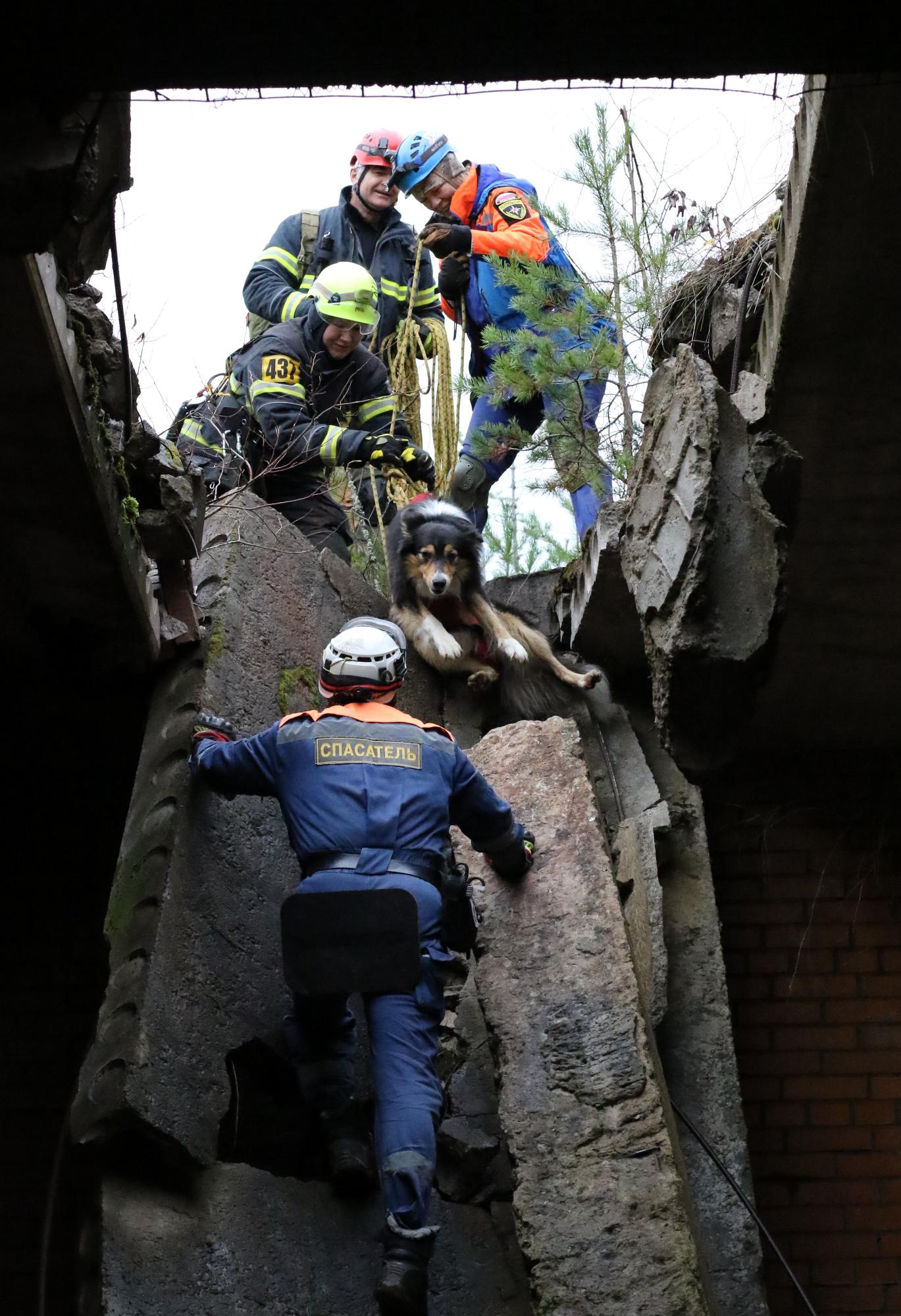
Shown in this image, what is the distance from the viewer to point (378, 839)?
16.5ft

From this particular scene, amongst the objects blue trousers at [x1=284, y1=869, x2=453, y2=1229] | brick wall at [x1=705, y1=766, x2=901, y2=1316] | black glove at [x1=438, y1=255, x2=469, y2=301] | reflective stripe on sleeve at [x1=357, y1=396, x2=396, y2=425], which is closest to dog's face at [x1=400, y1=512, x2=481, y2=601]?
reflective stripe on sleeve at [x1=357, y1=396, x2=396, y2=425]

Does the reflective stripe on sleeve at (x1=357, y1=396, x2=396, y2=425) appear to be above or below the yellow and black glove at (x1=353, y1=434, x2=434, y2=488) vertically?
above

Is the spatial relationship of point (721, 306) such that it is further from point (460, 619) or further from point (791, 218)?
point (460, 619)

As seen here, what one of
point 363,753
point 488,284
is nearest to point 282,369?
point 488,284

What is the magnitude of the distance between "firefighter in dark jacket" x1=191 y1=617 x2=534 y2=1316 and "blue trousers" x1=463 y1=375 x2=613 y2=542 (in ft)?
5.31

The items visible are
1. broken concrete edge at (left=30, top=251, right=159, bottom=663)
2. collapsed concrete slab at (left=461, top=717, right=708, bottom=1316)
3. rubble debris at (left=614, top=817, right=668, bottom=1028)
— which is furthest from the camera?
rubble debris at (left=614, top=817, right=668, bottom=1028)

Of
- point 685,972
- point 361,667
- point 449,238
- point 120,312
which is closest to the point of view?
point 120,312

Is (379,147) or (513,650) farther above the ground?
(379,147)

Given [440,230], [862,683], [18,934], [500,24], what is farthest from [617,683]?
[500,24]

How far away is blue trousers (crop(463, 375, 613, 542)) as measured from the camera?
22.2 feet

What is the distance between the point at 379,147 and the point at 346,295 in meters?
1.30

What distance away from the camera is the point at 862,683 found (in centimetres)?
667

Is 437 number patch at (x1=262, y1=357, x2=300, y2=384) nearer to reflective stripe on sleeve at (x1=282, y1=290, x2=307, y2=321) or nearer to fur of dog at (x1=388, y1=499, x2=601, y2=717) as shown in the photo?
reflective stripe on sleeve at (x1=282, y1=290, x2=307, y2=321)

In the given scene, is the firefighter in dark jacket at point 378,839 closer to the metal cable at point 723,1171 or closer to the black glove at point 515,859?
the black glove at point 515,859
